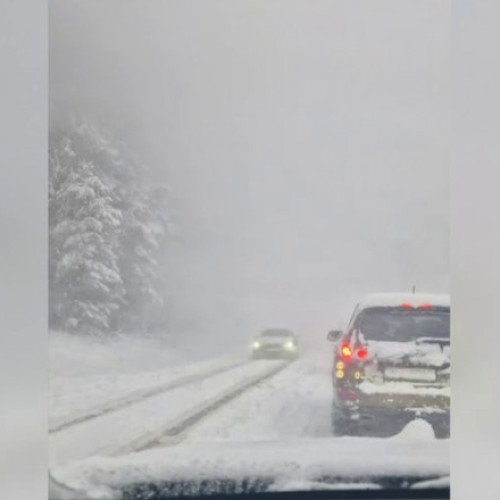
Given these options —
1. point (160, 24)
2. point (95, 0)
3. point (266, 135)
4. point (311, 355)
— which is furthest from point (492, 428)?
point (95, 0)

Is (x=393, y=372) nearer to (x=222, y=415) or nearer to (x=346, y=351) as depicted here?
(x=346, y=351)

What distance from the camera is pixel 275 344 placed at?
2.72 meters

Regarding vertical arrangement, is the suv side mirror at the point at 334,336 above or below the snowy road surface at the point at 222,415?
above

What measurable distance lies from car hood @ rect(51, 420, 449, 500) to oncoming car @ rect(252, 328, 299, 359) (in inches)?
13.5

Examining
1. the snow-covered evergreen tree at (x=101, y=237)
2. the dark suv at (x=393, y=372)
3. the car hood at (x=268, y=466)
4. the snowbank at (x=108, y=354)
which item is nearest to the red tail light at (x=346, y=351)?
the dark suv at (x=393, y=372)

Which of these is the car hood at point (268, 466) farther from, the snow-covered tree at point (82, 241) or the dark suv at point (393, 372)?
the snow-covered tree at point (82, 241)

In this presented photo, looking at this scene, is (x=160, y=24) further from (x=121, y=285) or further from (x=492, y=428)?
(x=492, y=428)

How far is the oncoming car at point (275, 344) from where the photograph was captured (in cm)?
270

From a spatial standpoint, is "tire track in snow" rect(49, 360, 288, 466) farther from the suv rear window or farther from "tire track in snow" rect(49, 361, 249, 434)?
the suv rear window

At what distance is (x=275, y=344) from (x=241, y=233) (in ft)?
1.42

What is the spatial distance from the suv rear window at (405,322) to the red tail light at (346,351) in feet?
0.26

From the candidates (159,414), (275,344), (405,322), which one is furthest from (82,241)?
(405,322)

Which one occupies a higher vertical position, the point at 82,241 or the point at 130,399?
the point at 82,241

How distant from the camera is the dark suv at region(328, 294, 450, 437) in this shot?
9.09ft
